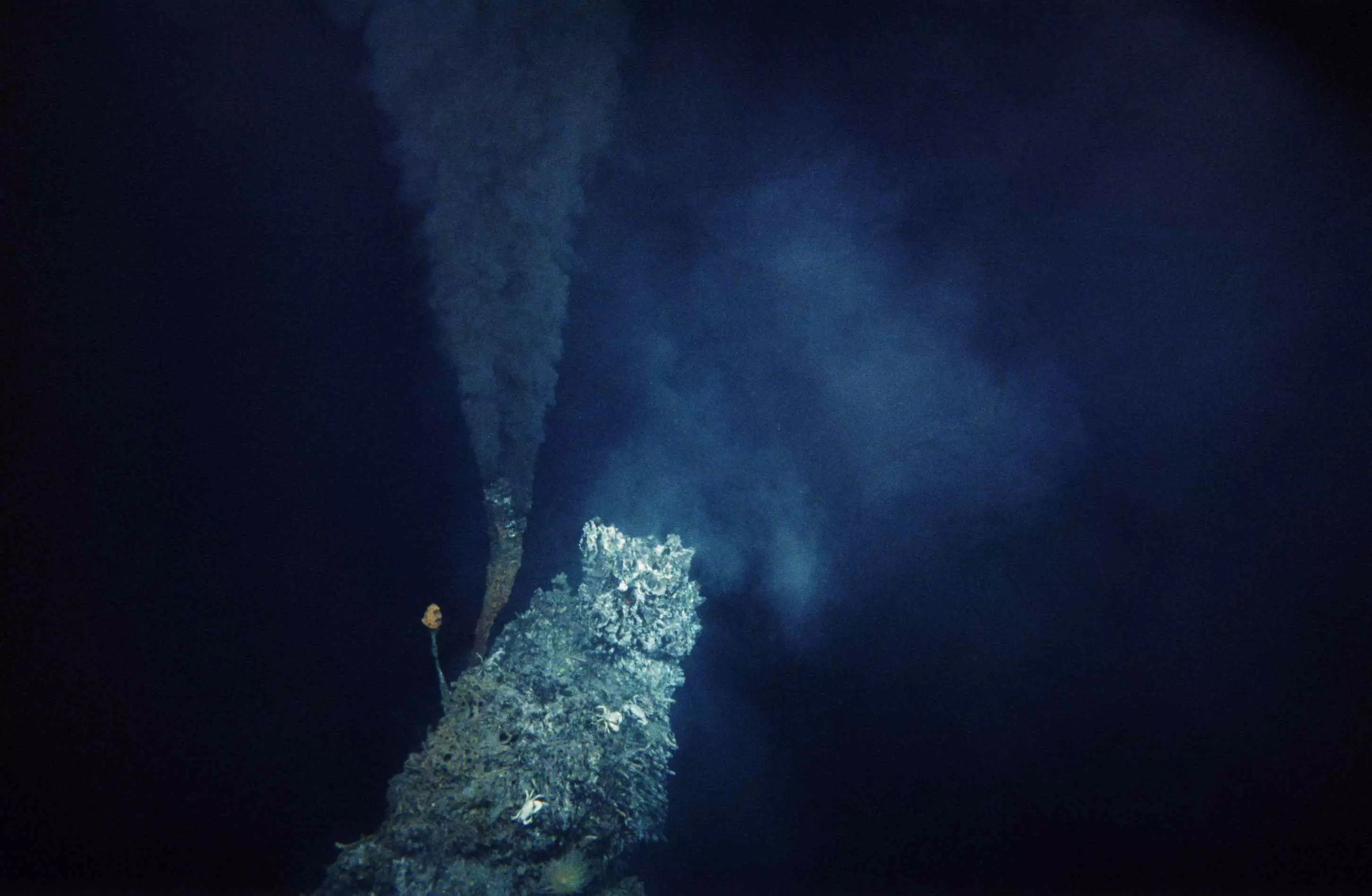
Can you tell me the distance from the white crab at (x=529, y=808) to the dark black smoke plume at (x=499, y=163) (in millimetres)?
2129

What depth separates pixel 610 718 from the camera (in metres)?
4.66

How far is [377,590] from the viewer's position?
4910mm

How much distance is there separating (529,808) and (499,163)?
165 inches

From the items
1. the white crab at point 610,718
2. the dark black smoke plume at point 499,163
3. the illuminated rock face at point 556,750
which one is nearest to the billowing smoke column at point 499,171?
the dark black smoke plume at point 499,163

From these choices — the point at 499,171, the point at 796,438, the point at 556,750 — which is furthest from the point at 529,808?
the point at 499,171

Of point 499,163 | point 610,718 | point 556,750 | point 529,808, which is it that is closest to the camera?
point 529,808

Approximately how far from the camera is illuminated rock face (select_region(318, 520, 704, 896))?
4.16 metres

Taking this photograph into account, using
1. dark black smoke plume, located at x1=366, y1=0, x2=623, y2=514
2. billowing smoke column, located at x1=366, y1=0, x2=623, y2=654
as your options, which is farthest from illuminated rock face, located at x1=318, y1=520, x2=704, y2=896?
dark black smoke plume, located at x1=366, y1=0, x2=623, y2=514

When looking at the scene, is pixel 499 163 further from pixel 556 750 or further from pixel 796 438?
pixel 556 750

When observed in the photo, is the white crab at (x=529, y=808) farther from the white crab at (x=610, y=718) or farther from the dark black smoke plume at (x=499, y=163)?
the dark black smoke plume at (x=499, y=163)

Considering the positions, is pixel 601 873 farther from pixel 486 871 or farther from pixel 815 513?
pixel 815 513

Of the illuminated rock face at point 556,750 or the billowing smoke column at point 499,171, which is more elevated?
the billowing smoke column at point 499,171

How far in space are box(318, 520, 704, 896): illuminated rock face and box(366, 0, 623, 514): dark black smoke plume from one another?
1.12 m

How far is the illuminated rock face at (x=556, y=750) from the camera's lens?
164 inches
